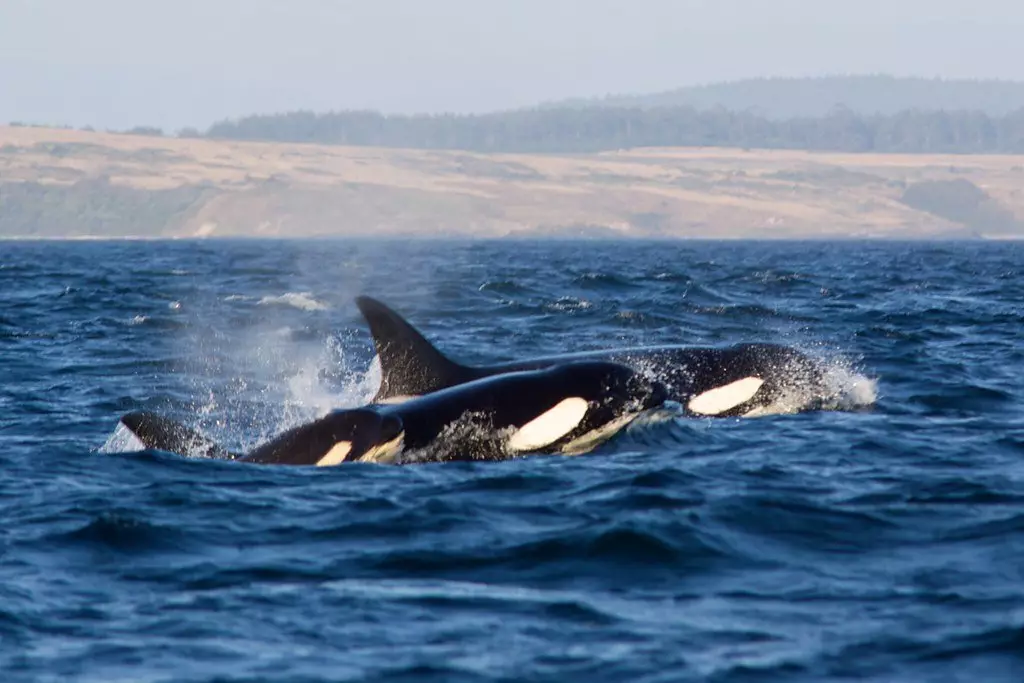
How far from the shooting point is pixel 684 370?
13.6m

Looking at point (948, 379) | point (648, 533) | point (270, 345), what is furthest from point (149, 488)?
point (270, 345)

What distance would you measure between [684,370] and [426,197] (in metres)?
151

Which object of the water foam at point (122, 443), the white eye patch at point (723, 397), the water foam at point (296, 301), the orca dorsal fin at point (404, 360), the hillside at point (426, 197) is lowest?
the hillside at point (426, 197)

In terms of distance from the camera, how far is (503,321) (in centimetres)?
2491

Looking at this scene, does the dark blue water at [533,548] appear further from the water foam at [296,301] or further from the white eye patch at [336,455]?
the water foam at [296,301]

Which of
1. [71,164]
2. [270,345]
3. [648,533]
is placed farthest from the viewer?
[71,164]

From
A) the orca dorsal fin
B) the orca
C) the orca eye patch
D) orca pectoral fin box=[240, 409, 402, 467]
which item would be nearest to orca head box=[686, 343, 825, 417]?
the orca

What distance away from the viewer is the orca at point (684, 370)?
12.7m

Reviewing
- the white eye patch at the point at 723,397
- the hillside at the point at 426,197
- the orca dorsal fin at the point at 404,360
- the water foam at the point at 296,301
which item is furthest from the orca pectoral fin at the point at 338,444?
the hillside at the point at 426,197

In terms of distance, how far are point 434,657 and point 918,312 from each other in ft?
66.9

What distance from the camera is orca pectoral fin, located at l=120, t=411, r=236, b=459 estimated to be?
11.5m

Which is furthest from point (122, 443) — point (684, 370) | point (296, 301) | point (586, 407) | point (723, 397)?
point (296, 301)

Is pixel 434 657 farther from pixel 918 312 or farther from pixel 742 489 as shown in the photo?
pixel 918 312

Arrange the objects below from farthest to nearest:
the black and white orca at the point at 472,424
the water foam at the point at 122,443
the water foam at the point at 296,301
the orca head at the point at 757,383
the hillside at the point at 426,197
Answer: the hillside at the point at 426,197 < the water foam at the point at 296,301 < the orca head at the point at 757,383 < the water foam at the point at 122,443 < the black and white orca at the point at 472,424
